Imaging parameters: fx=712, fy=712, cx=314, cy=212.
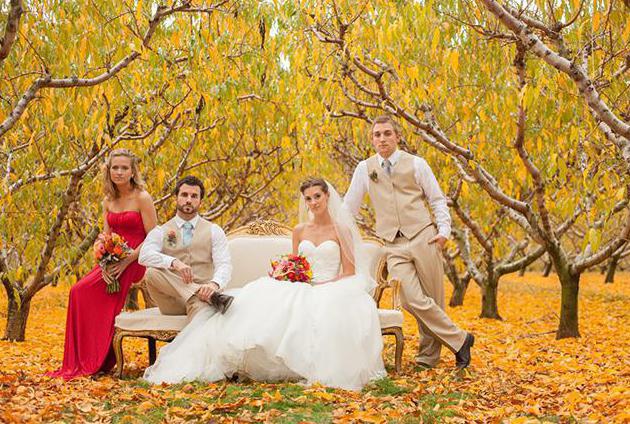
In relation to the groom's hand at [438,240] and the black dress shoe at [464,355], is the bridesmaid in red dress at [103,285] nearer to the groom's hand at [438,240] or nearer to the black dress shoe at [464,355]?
the groom's hand at [438,240]

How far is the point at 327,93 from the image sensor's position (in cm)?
780

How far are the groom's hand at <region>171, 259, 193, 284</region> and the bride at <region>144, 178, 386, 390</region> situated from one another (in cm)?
32

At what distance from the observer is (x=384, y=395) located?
16.9 feet

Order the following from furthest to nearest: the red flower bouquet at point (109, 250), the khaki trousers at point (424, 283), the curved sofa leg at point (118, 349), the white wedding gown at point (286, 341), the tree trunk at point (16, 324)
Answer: the tree trunk at point (16, 324) → the khaki trousers at point (424, 283) → the red flower bouquet at point (109, 250) → the curved sofa leg at point (118, 349) → the white wedding gown at point (286, 341)

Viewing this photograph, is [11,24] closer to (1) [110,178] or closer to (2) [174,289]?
(1) [110,178]

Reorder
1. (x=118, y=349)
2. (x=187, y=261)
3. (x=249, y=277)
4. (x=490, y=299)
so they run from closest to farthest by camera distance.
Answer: (x=118, y=349) → (x=187, y=261) → (x=249, y=277) → (x=490, y=299)

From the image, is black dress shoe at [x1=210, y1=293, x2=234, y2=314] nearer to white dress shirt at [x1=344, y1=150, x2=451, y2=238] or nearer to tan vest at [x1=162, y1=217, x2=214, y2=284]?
tan vest at [x1=162, y1=217, x2=214, y2=284]

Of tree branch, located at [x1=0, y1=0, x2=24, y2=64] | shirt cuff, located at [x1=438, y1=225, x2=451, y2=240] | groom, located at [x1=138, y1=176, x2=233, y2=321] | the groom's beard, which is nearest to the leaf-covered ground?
groom, located at [x1=138, y1=176, x2=233, y2=321]

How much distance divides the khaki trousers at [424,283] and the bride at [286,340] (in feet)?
1.35

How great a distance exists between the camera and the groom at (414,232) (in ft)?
20.0

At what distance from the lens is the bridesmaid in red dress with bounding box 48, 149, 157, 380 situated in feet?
19.8

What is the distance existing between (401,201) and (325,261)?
33.8 inches

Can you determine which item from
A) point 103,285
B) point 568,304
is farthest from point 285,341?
Result: point 568,304

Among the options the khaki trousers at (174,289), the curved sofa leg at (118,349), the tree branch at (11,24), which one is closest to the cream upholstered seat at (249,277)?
the curved sofa leg at (118,349)
